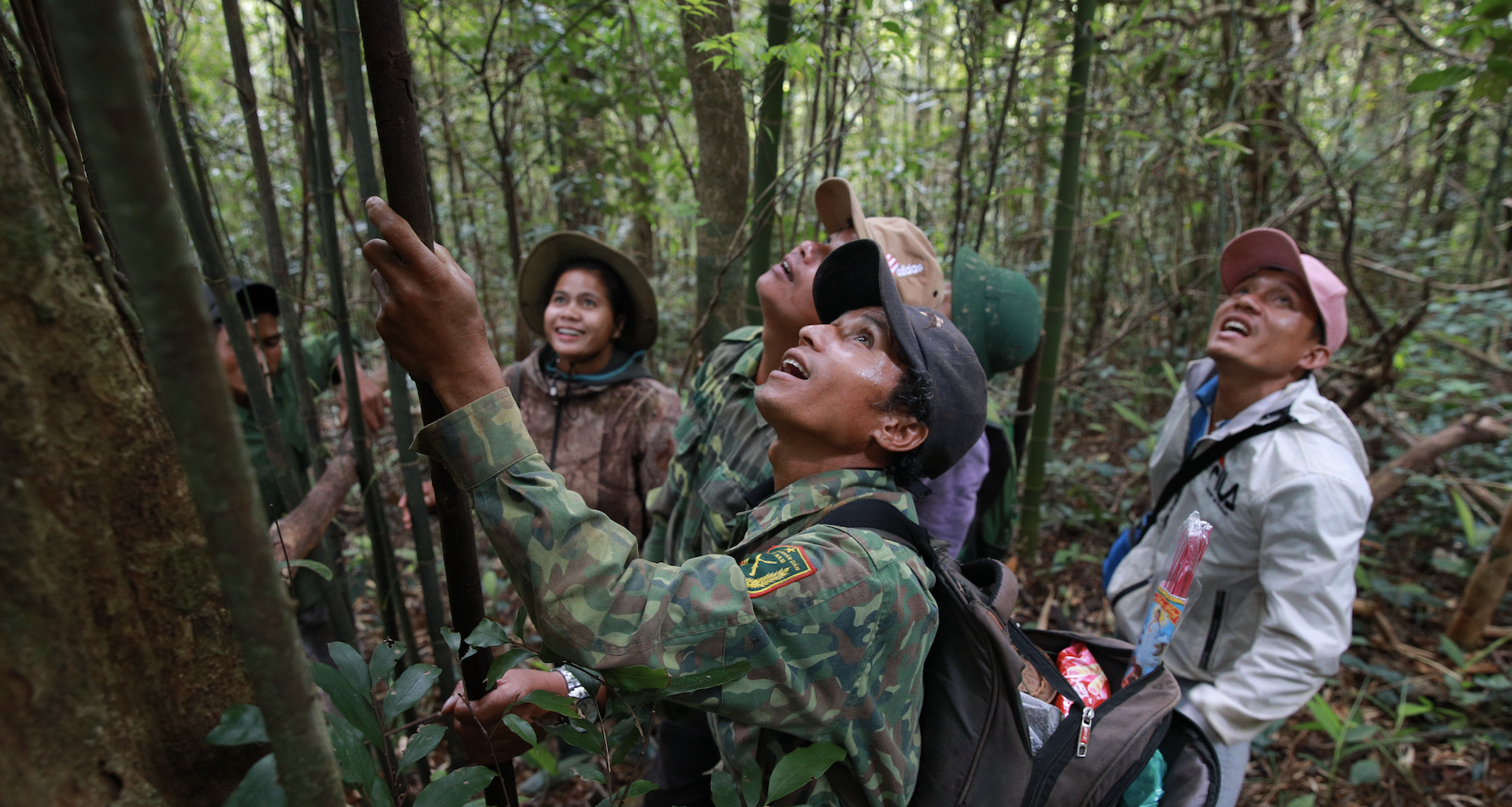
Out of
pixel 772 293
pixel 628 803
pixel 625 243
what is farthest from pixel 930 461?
pixel 625 243

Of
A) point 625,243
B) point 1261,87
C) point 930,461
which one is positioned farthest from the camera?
point 625,243

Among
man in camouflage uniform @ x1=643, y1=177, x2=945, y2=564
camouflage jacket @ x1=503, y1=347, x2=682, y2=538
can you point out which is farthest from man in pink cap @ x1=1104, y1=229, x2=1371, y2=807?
camouflage jacket @ x1=503, y1=347, x2=682, y2=538

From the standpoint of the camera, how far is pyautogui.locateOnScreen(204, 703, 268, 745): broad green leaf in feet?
2.12

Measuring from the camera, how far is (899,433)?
1.51 metres

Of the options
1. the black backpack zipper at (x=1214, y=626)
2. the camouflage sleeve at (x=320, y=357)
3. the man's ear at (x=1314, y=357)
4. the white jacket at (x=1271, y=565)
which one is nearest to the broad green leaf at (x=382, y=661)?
the white jacket at (x=1271, y=565)

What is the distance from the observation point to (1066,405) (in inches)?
240

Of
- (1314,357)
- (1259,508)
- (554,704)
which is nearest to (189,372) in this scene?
(554,704)

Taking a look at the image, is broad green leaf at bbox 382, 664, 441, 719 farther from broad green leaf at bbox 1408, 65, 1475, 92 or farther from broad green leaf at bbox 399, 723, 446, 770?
broad green leaf at bbox 1408, 65, 1475, 92

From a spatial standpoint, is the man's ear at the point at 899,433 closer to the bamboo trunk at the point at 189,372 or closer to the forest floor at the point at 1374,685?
the bamboo trunk at the point at 189,372

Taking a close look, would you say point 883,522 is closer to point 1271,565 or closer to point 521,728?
point 521,728

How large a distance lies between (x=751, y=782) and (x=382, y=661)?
0.53 meters

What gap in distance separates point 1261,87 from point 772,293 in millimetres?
4646

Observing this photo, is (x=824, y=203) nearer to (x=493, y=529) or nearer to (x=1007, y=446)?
(x=1007, y=446)

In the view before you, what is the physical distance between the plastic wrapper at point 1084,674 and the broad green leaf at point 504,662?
1.05 meters
